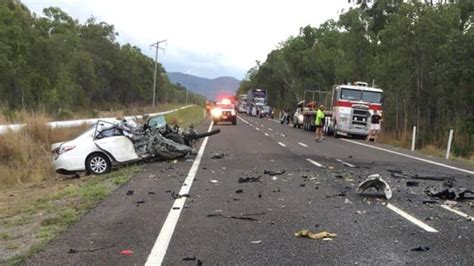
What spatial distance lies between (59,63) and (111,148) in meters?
52.4

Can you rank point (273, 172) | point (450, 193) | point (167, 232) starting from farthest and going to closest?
point (273, 172)
point (450, 193)
point (167, 232)

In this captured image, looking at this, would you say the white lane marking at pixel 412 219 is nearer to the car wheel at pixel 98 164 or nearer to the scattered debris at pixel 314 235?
the scattered debris at pixel 314 235

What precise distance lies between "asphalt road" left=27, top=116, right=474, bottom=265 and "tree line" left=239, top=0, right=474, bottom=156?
19.8m

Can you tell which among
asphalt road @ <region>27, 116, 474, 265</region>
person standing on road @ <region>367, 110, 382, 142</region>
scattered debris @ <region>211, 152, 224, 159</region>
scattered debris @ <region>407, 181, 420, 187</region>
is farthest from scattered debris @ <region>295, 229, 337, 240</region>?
person standing on road @ <region>367, 110, 382, 142</region>

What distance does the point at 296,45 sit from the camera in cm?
8356

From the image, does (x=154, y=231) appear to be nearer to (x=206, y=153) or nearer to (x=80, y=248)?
(x=80, y=248)

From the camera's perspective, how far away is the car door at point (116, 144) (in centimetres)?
1580

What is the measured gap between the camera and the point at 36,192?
1380 centimetres

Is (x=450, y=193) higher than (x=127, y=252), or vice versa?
(x=450, y=193)

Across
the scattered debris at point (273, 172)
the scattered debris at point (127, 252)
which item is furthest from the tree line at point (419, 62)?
the scattered debris at point (127, 252)

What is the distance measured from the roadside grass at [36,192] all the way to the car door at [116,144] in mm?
403

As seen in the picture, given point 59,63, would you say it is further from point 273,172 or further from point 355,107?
point 273,172

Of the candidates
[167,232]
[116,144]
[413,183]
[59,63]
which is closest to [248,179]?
[413,183]

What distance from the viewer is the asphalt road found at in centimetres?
636
